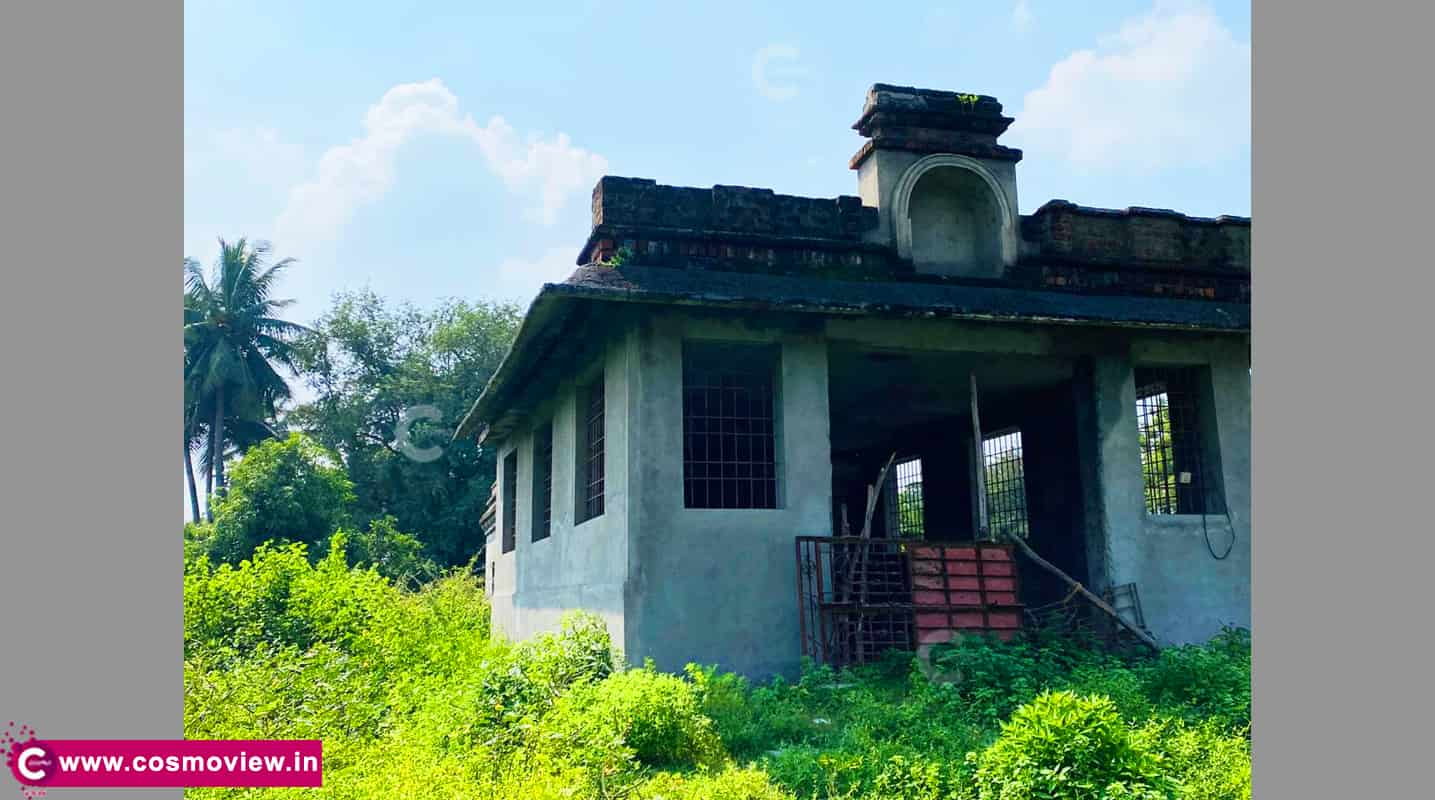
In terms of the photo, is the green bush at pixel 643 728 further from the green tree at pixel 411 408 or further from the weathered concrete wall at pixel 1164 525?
the green tree at pixel 411 408

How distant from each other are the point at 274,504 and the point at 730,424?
61.8 feet

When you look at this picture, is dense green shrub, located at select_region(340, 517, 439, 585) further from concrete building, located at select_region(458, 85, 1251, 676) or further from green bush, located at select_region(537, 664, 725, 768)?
green bush, located at select_region(537, 664, 725, 768)

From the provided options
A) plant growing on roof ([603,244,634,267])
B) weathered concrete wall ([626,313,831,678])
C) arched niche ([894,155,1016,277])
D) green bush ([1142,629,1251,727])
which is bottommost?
green bush ([1142,629,1251,727])

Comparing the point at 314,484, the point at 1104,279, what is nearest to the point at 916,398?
the point at 1104,279

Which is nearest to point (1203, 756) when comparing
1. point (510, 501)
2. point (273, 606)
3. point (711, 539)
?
point (711, 539)

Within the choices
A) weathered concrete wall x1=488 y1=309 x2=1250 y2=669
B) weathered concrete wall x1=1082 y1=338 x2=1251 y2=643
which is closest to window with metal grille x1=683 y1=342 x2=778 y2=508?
weathered concrete wall x1=488 y1=309 x2=1250 y2=669

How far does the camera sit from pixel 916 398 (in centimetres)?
1486

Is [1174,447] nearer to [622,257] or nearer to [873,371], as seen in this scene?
[873,371]

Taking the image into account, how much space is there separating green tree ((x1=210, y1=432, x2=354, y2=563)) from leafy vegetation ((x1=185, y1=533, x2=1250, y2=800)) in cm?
1635

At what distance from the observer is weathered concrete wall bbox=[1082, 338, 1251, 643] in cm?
1183

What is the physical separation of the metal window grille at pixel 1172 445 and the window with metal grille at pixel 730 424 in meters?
4.21

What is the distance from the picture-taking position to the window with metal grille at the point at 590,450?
42.6 feet
